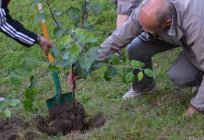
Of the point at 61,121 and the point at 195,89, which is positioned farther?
the point at 195,89

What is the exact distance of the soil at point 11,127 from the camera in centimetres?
367

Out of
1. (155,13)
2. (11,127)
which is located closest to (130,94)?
(11,127)

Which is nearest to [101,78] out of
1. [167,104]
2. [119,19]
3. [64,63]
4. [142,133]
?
[119,19]

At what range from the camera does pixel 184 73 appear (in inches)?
155

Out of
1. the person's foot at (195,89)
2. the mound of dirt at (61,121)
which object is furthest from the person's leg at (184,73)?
the mound of dirt at (61,121)

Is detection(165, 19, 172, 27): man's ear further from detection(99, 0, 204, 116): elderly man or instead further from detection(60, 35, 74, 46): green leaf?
detection(60, 35, 74, 46): green leaf

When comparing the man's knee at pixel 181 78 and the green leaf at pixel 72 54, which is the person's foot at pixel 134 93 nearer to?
the man's knee at pixel 181 78

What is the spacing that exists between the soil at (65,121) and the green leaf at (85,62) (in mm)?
870

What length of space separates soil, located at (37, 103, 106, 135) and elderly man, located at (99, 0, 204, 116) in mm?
487

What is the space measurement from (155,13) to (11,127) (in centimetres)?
143

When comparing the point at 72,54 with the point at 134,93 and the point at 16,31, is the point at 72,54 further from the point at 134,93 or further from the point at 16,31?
the point at 134,93

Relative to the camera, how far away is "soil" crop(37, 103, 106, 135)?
3795 mm

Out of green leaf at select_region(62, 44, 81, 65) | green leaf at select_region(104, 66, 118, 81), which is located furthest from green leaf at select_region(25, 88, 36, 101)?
green leaf at select_region(104, 66, 118, 81)

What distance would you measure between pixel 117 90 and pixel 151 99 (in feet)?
1.31
